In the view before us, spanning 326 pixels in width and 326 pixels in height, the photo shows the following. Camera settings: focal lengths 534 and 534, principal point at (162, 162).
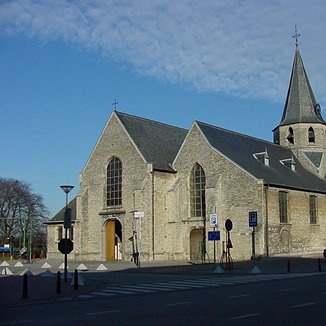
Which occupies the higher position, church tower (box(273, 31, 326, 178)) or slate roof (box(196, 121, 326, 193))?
church tower (box(273, 31, 326, 178))

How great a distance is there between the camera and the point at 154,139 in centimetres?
4809

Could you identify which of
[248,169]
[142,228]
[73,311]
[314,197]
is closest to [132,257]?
[142,228]

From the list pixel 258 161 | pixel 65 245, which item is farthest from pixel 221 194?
pixel 65 245

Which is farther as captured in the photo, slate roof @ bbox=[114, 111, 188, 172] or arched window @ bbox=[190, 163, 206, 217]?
slate roof @ bbox=[114, 111, 188, 172]

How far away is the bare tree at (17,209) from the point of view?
251 feet

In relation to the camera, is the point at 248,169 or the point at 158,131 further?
the point at 158,131

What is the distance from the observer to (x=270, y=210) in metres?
40.2

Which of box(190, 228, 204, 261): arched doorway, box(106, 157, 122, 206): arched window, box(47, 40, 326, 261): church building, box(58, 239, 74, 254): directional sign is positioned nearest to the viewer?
box(58, 239, 74, 254): directional sign

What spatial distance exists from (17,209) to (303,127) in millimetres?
43451

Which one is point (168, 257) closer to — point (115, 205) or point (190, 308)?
point (115, 205)

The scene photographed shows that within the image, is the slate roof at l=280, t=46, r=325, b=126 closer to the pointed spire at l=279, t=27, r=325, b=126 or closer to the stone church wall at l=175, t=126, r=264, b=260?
the pointed spire at l=279, t=27, r=325, b=126

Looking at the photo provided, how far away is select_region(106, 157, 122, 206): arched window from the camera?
46125 millimetres

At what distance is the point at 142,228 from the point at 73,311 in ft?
98.0

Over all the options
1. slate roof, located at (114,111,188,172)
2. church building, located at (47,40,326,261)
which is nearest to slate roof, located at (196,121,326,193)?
church building, located at (47,40,326,261)
